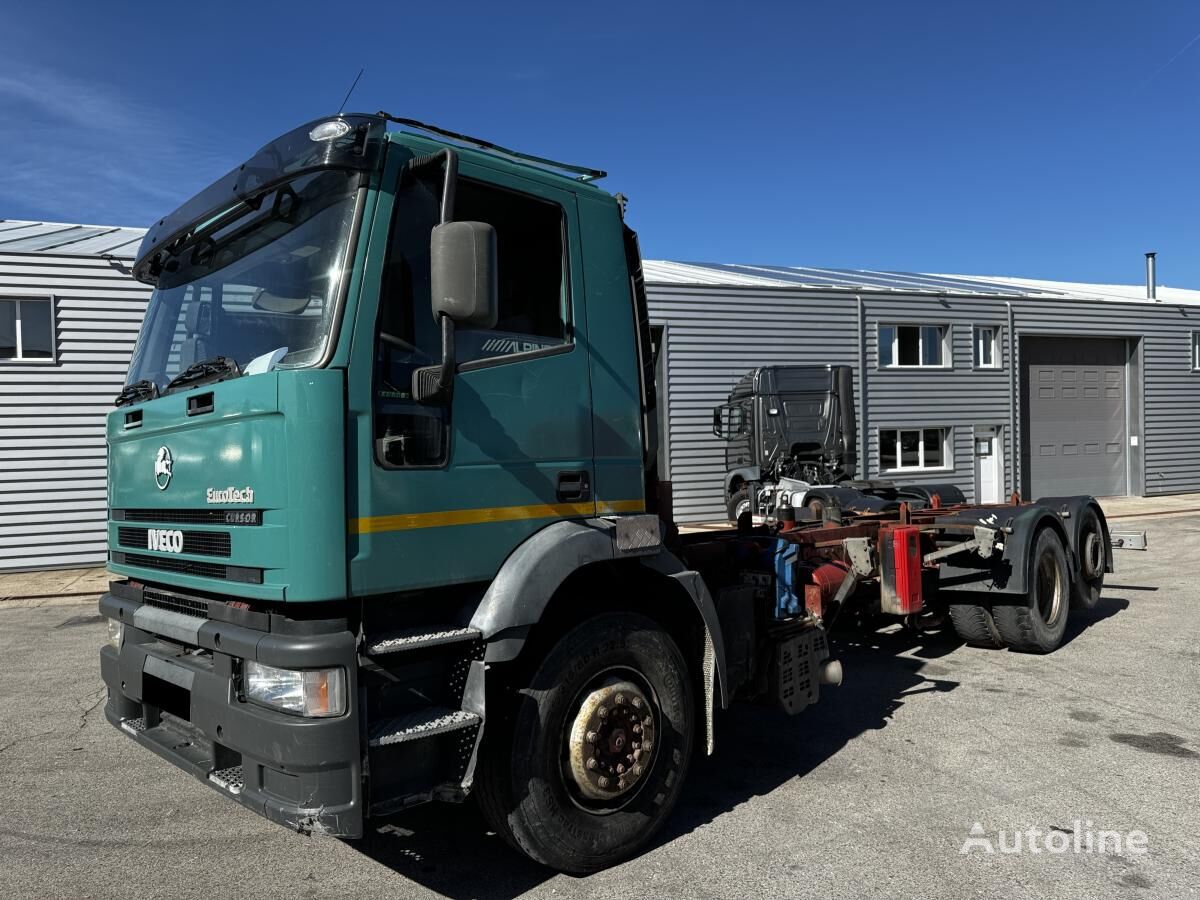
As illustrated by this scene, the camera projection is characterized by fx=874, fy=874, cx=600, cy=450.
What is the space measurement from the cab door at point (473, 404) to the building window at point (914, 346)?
1881 centimetres

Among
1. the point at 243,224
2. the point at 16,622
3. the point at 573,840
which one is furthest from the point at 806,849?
the point at 16,622

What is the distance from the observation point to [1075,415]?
24.2 m

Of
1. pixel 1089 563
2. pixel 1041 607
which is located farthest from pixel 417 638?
pixel 1089 563

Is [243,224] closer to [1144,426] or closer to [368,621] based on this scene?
[368,621]

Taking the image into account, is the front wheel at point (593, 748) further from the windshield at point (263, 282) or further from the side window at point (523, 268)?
the windshield at point (263, 282)

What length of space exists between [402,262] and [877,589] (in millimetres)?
4479

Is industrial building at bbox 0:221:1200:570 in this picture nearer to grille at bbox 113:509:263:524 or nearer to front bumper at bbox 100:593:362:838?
grille at bbox 113:509:263:524

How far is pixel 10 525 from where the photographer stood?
1359 centimetres

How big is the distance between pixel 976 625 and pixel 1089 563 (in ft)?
5.40

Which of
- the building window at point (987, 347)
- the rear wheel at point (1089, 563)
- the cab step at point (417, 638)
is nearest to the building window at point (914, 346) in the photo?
the building window at point (987, 347)

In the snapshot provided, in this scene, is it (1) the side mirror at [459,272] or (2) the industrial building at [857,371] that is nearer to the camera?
(1) the side mirror at [459,272]

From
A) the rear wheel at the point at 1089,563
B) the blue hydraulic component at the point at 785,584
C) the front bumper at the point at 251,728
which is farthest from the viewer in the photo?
the rear wheel at the point at 1089,563

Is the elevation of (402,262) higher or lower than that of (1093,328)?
lower

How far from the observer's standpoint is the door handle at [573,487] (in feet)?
11.8
